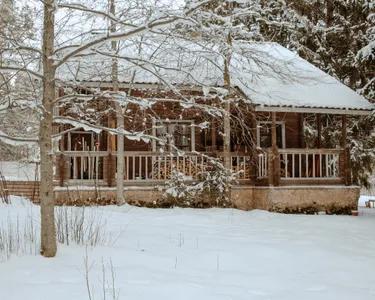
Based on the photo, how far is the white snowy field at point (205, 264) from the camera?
18.4 ft

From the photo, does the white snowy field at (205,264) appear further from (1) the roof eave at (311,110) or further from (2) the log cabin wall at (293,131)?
(2) the log cabin wall at (293,131)

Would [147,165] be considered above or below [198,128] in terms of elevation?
below

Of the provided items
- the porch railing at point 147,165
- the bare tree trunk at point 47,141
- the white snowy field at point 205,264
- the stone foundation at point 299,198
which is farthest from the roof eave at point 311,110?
the bare tree trunk at point 47,141

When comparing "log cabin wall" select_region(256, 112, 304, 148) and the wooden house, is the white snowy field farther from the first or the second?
"log cabin wall" select_region(256, 112, 304, 148)

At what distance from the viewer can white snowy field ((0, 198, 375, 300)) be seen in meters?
5.60

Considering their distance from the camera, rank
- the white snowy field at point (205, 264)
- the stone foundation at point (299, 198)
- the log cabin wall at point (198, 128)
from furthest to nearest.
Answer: the log cabin wall at point (198, 128)
the stone foundation at point (299, 198)
the white snowy field at point (205, 264)

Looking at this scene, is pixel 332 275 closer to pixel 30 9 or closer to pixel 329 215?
pixel 30 9

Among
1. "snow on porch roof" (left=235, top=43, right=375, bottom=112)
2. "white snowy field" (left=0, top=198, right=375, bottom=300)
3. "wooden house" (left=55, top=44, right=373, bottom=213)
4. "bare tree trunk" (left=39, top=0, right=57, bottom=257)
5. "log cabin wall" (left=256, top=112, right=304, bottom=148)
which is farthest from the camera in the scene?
"log cabin wall" (left=256, top=112, right=304, bottom=148)

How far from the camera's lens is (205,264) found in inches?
284

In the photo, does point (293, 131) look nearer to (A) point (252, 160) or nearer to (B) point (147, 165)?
(A) point (252, 160)

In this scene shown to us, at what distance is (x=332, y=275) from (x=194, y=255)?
1980 mm

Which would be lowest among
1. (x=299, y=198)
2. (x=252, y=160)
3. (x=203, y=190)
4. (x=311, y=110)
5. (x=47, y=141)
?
(x=299, y=198)

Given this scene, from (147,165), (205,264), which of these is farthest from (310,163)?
(205,264)

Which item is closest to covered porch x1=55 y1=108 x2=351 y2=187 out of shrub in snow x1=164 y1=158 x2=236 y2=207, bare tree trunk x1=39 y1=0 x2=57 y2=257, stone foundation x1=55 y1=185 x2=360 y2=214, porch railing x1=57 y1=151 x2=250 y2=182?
porch railing x1=57 y1=151 x2=250 y2=182
